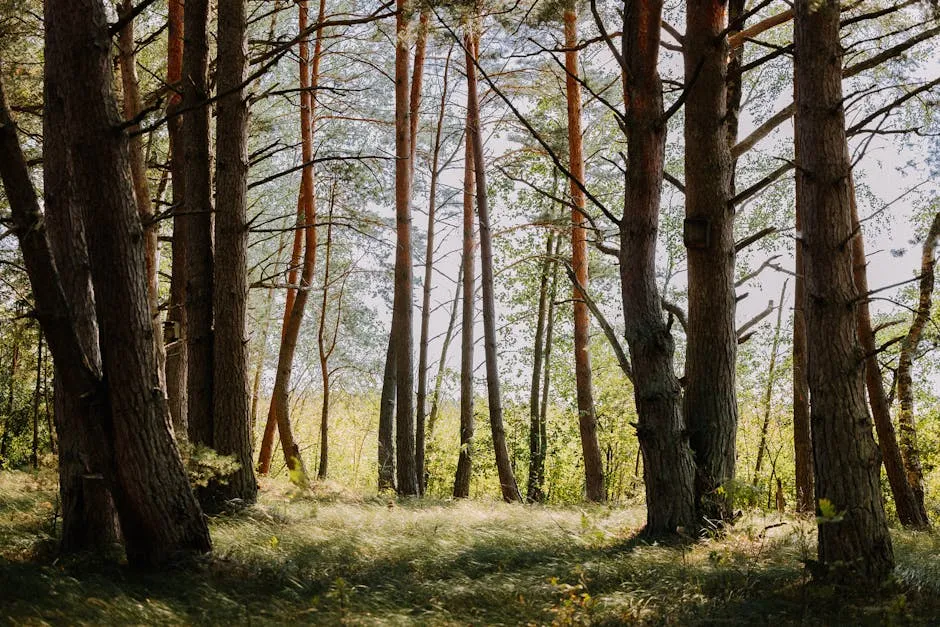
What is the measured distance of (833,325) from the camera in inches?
188

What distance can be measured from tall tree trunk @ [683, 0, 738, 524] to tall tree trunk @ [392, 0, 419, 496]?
5.86m

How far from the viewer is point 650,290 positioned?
6234 millimetres

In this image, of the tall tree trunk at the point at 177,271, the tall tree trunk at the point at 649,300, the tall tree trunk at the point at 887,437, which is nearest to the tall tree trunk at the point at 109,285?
the tall tree trunk at the point at 649,300

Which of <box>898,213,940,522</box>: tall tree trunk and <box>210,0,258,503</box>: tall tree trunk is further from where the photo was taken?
<box>898,213,940,522</box>: tall tree trunk

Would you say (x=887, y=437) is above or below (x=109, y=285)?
below

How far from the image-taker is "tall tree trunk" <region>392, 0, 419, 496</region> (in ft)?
38.4

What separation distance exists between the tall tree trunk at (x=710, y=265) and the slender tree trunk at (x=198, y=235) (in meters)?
4.65

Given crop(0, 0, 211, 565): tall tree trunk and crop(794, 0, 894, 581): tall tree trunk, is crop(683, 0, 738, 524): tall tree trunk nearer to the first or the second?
crop(794, 0, 894, 581): tall tree trunk

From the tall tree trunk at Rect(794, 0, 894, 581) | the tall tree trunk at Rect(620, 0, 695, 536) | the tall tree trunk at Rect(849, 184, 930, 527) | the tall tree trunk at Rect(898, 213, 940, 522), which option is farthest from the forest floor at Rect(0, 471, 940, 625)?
the tall tree trunk at Rect(898, 213, 940, 522)

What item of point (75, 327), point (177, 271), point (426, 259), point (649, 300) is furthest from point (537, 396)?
point (75, 327)

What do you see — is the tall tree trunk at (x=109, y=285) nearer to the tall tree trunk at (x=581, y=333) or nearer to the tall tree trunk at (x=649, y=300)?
the tall tree trunk at (x=649, y=300)

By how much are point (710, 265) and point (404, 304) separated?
6222mm

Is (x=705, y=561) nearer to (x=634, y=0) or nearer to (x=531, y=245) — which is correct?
(x=634, y=0)

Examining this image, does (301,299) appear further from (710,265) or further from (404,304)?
(710,265)
